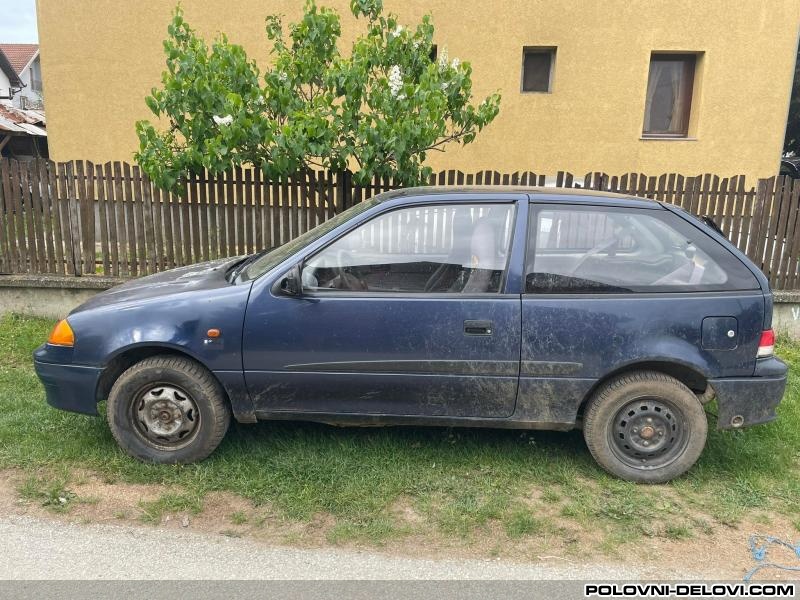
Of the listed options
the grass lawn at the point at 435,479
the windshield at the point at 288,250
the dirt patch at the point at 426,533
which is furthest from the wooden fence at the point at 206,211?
the dirt patch at the point at 426,533

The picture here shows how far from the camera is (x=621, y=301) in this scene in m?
3.32

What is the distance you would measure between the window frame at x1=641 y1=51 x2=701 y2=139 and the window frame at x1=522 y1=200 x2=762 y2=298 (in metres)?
6.99

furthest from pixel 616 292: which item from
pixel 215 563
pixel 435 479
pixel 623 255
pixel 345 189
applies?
pixel 345 189

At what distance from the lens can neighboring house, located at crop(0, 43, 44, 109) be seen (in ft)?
102

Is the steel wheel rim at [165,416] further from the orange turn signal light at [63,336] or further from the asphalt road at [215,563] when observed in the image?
the asphalt road at [215,563]

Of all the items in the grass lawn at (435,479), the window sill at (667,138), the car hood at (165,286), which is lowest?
the grass lawn at (435,479)

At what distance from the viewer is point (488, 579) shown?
8.86ft

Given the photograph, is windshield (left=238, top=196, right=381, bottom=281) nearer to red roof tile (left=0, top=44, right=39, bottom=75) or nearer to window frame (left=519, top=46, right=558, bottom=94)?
window frame (left=519, top=46, right=558, bottom=94)

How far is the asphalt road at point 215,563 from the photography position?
2703 millimetres

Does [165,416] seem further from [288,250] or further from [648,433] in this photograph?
[648,433]

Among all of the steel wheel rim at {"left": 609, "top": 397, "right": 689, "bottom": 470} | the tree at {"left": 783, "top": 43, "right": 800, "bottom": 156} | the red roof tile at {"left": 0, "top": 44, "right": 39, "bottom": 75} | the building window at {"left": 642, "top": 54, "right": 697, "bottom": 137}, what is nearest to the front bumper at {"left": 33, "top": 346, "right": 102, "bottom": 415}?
the steel wheel rim at {"left": 609, "top": 397, "right": 689, "bottom": 470}

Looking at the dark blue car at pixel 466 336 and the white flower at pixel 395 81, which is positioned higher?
the white flower at pixel 395 81

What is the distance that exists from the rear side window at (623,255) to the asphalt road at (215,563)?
4.93 feet

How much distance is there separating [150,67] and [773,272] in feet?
31.2
